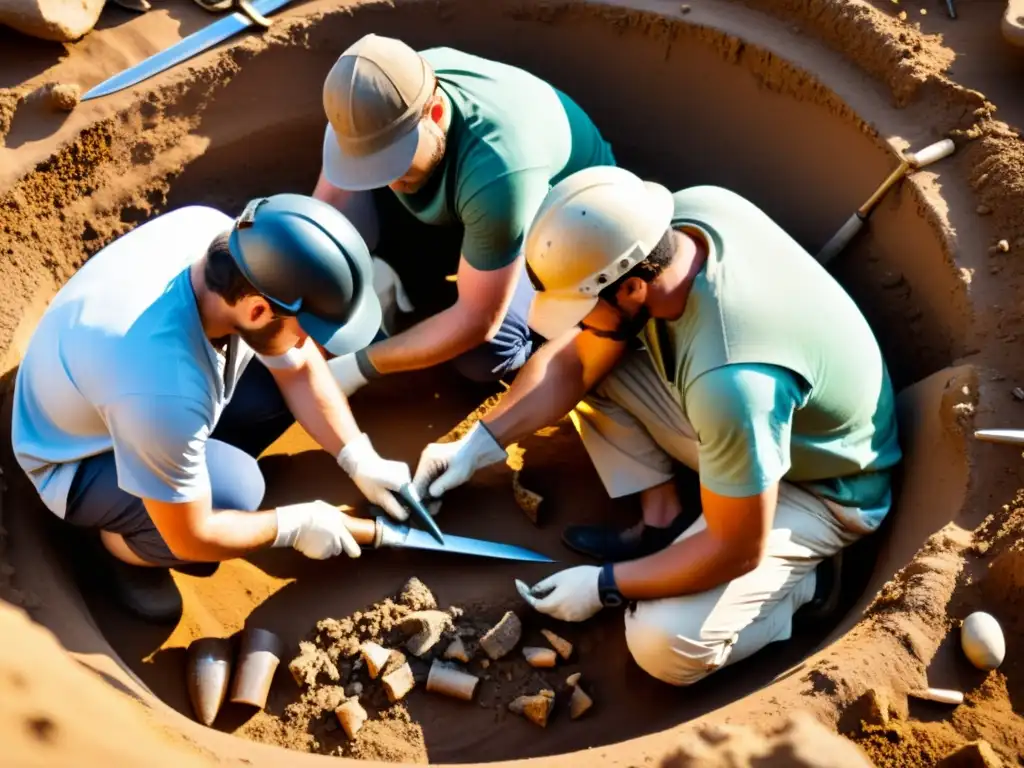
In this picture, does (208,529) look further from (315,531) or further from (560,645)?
(560,645)

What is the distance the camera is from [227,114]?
420 centimetres

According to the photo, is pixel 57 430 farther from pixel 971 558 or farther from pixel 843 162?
pixel 843 162

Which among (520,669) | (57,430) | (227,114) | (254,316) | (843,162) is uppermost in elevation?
(843,162)

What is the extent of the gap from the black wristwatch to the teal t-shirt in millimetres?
1124

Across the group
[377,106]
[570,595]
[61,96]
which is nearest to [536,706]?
[570,595]

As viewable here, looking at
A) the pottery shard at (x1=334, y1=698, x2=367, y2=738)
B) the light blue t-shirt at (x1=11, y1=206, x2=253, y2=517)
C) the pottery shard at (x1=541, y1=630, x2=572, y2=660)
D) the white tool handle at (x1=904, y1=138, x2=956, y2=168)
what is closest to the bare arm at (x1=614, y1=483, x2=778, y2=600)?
the pottery shard at (x1=541, y1=630, x2=572, y2=660)

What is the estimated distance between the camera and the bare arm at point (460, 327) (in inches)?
134

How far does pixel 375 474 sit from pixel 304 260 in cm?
122

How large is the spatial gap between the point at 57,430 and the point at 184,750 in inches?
42.4

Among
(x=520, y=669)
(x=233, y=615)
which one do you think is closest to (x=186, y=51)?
(x=233, y=615)

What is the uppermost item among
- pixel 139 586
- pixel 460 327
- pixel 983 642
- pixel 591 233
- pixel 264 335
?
pixel 591 233

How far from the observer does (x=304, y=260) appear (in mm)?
2432

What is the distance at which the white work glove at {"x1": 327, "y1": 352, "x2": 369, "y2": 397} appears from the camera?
3848 millimetres

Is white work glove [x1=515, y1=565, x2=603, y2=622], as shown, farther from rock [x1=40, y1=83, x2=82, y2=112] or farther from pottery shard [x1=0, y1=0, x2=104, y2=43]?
pottery shard [x1=0, y1=0, x2=104, y2=43]
